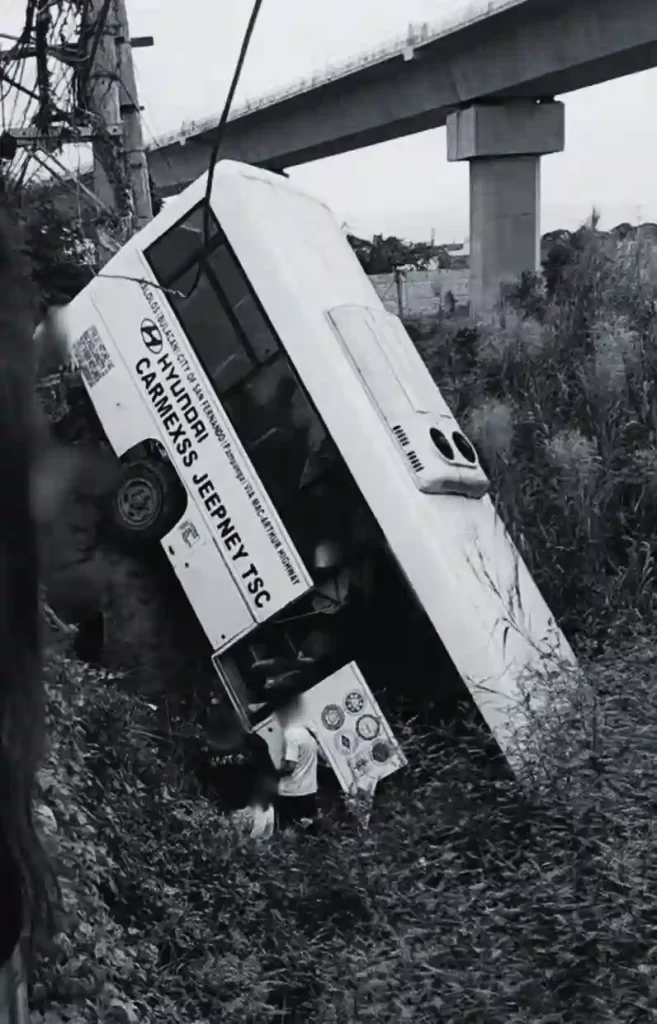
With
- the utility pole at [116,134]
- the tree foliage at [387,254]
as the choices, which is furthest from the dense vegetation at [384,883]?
the tree foliage at [387,254]

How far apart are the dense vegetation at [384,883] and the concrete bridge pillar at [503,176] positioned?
9.14 metres

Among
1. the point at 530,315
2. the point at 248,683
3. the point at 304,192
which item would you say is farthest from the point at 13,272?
the point at 530,315

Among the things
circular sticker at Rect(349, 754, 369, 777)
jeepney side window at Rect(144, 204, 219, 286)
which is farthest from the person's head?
jeepney side window at Rect(144, 204, 219, 286)

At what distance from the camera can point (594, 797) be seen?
445 cm

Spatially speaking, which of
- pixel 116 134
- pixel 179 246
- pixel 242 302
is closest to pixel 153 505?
pixel 242 302

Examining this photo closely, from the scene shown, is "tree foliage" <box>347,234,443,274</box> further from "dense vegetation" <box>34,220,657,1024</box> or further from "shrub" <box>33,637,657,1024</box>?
"shrub" <box>33,637,657,1024</box>

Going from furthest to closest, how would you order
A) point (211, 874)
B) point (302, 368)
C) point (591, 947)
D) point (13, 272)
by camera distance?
point (302, 368) < point (211, 874) < point (591, 947) < point (13, 272)

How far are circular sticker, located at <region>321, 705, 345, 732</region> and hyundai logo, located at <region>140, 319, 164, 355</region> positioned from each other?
225cm

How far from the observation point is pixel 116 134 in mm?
6965

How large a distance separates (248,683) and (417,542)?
116cm

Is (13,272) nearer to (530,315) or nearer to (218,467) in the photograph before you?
(218,467)

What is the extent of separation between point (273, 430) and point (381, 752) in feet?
5.82

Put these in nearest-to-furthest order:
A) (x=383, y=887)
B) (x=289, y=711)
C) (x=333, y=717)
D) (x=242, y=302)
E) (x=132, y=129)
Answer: (x=383, y=887)
(x=333, y=717)
(x=289, y=711)
(x=242, y=302)
(x=132, y=129)

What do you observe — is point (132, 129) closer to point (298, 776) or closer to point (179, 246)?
point (179, 246)
